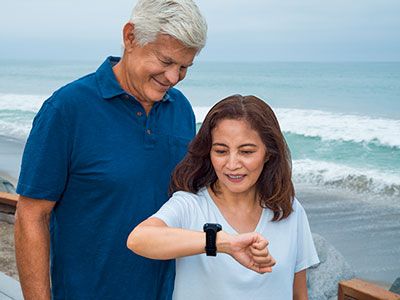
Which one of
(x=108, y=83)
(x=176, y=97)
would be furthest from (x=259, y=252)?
(x=176, y=97)

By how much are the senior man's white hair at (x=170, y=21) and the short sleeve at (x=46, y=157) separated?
0.43m

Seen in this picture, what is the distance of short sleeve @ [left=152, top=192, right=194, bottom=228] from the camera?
2201 millimetres

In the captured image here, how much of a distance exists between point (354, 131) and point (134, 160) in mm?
20542

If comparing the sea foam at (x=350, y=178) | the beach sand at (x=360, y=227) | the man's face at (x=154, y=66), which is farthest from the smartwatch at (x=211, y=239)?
the sea foam at (x=350, y=178)

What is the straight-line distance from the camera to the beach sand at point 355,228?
319 inches

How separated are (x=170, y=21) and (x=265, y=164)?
67 cm

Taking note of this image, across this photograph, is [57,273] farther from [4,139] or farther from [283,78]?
[283,78]

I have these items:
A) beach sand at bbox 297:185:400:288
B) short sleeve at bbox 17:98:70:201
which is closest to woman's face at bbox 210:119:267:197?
short sleeve at bbox 17:98:70:201

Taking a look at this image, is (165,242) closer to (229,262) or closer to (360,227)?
(229,262)

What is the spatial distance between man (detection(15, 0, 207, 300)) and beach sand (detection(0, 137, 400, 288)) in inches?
118

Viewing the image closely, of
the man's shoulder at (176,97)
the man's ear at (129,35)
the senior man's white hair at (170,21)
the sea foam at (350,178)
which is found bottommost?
the sea foam at (350,178)

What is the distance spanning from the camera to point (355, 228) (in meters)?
10.1

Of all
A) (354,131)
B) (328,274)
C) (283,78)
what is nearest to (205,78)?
(283,78)

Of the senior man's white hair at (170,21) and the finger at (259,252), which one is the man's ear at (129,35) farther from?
the finger at (259,252)
